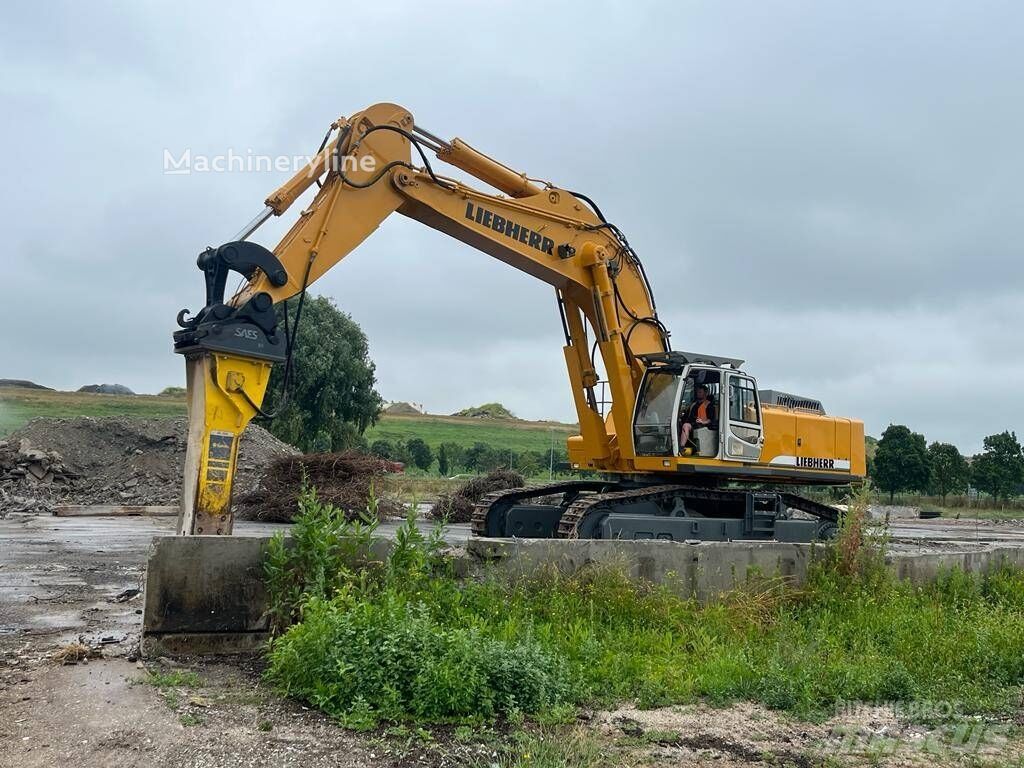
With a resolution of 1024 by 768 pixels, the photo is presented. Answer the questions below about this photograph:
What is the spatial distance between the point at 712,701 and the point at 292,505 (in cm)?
1669

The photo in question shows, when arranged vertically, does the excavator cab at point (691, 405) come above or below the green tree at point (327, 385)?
below

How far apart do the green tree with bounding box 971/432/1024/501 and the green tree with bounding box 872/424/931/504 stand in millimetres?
3669

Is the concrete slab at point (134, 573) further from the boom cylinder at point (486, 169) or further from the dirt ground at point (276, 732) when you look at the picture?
the boom cylinder at point (486, 169)

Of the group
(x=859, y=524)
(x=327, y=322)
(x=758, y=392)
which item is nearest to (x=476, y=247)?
(x=758, y=392)

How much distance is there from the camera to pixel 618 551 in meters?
8.40

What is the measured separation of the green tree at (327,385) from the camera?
42219 millimetres

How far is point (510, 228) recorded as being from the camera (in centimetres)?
1203

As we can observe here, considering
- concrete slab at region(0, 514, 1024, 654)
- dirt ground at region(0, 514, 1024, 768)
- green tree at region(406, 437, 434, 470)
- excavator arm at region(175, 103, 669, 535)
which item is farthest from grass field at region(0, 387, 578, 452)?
dirt ground at region(0, 514, 1024, 768)

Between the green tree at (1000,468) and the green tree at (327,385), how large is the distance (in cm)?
3542

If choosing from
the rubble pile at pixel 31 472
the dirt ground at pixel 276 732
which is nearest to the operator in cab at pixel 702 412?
the dirt ground at pixel 276 732

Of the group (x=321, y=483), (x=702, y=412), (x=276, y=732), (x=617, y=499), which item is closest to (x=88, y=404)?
(x=321, y=483)

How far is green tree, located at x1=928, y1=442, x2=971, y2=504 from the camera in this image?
54287 mm

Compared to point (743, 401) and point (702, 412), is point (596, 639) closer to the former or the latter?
point (702, 412)

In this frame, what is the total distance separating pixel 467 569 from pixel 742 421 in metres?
6.17
